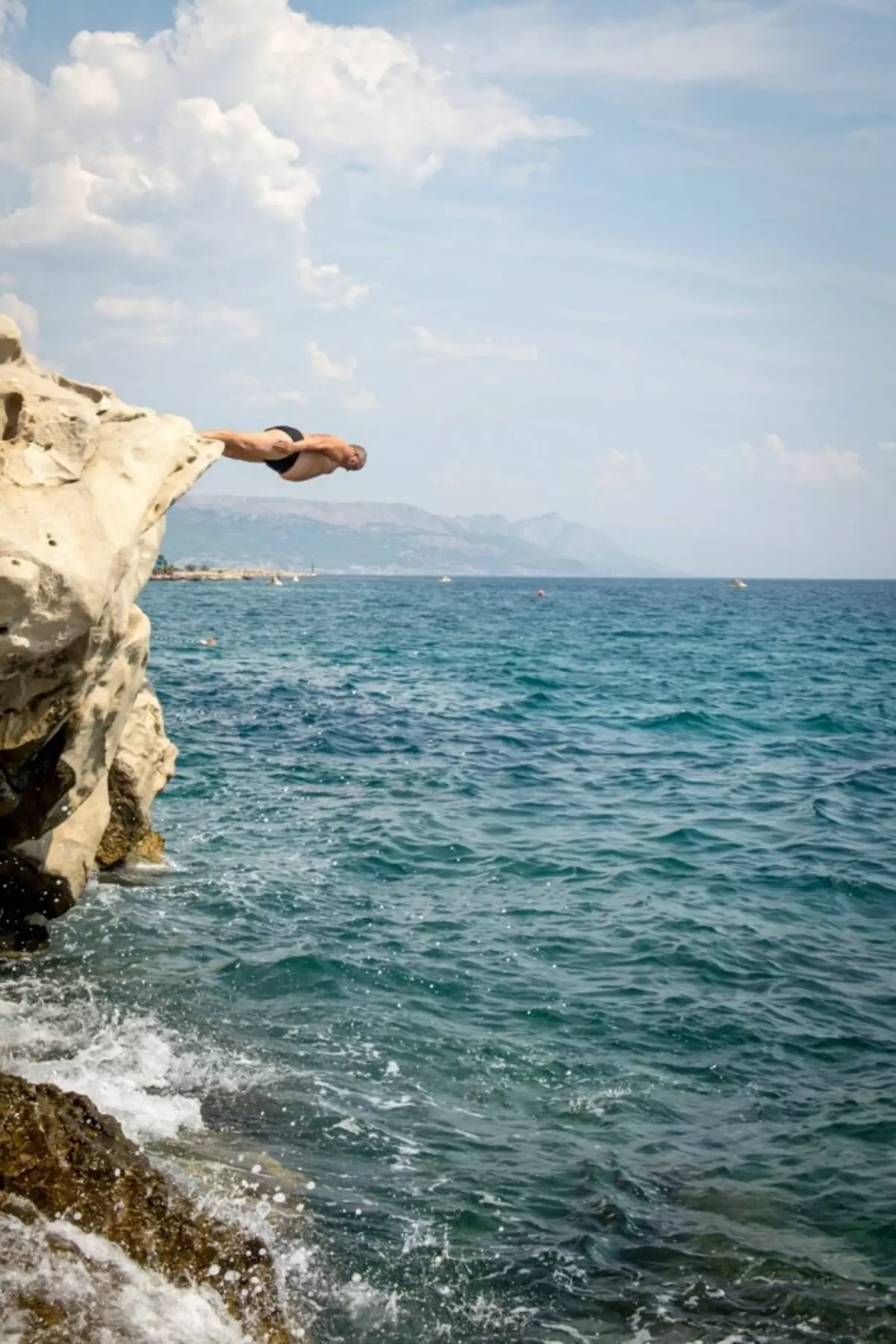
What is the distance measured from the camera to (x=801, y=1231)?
304 inches

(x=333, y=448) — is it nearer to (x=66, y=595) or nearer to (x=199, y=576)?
(x=66, y=595)

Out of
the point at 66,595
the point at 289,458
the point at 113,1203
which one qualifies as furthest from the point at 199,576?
the point at 113,1203

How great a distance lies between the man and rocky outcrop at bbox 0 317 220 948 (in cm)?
91

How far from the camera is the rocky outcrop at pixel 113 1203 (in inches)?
231

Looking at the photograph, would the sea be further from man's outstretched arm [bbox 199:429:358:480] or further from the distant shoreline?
the distant shoreline

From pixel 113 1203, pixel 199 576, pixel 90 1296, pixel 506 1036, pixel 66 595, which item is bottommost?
pixel 506 1036

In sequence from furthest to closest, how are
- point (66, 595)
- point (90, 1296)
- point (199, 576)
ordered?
point (199, 576) → point (66, 595) → point (90, 1296)

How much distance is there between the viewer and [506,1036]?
10.6 m

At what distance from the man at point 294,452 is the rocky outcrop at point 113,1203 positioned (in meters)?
6.13

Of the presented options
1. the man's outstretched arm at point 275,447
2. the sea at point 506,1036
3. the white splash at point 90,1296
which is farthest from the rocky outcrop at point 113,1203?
the man's outstretched arm at point 275,447

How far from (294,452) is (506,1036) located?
19.7 ft

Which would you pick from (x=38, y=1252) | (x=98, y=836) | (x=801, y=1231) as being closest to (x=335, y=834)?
(x=98, y=836)

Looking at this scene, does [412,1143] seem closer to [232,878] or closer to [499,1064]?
[499,1064]

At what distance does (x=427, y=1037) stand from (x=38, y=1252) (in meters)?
5.23
